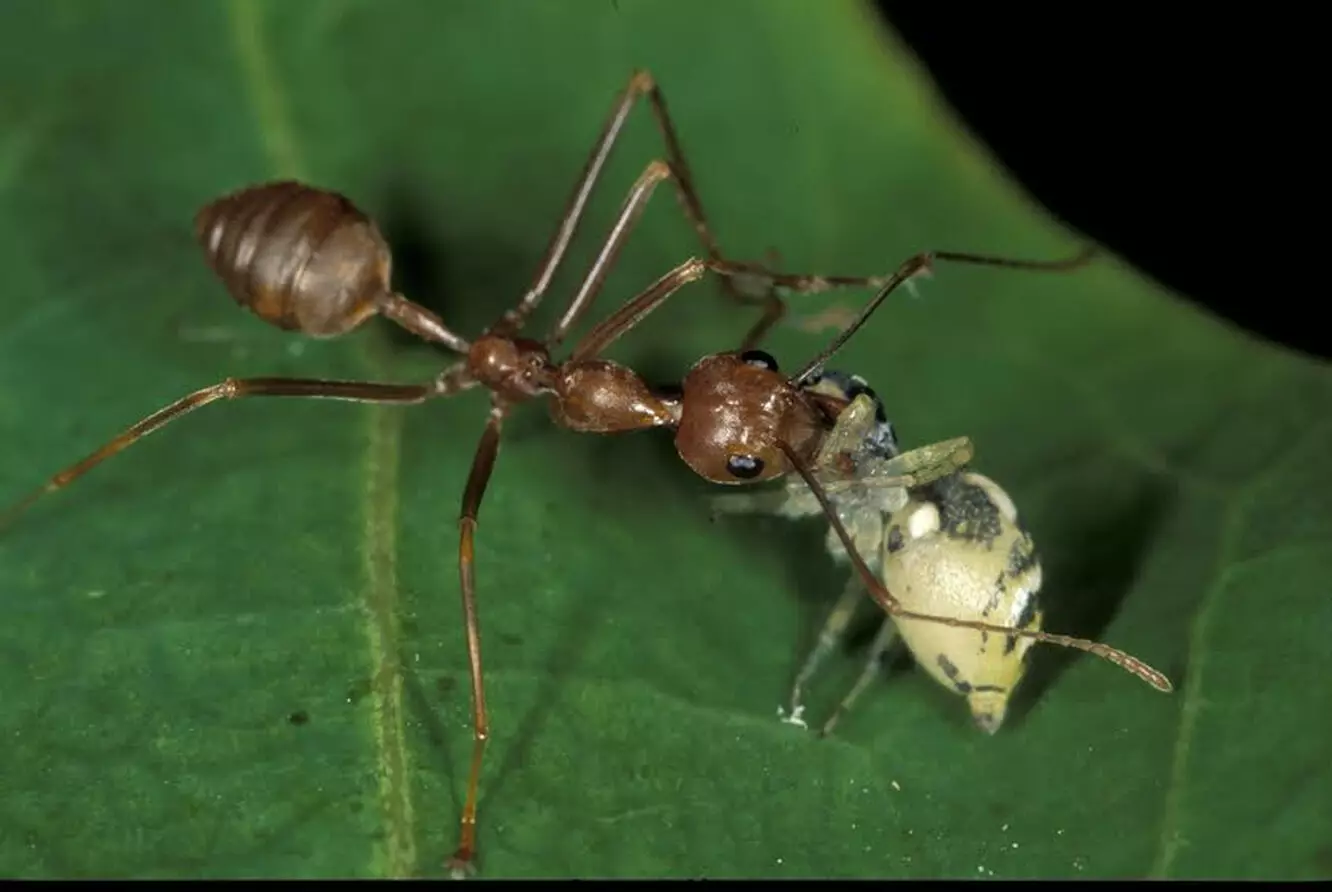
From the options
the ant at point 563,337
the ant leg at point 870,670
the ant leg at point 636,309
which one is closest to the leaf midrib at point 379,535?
the ant at point 563,337

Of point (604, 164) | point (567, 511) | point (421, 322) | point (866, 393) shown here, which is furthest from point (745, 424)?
point (421, 322)

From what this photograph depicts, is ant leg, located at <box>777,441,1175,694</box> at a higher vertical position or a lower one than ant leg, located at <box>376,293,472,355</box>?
higher

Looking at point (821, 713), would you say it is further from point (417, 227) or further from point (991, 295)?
point (417, 227)

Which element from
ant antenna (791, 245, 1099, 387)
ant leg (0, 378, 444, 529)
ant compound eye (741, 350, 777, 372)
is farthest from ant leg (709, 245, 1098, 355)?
ant leg (0, 378, 444, 529)

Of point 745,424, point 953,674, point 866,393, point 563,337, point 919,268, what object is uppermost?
point 919,268

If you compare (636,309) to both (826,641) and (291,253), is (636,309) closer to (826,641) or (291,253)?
(291,253)

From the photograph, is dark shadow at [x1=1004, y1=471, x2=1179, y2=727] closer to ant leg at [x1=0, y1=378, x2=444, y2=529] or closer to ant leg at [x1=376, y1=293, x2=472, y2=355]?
ant leg at [x1=0, y1=378, x2=444, y2=529]

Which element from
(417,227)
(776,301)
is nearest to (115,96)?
(417,227)
